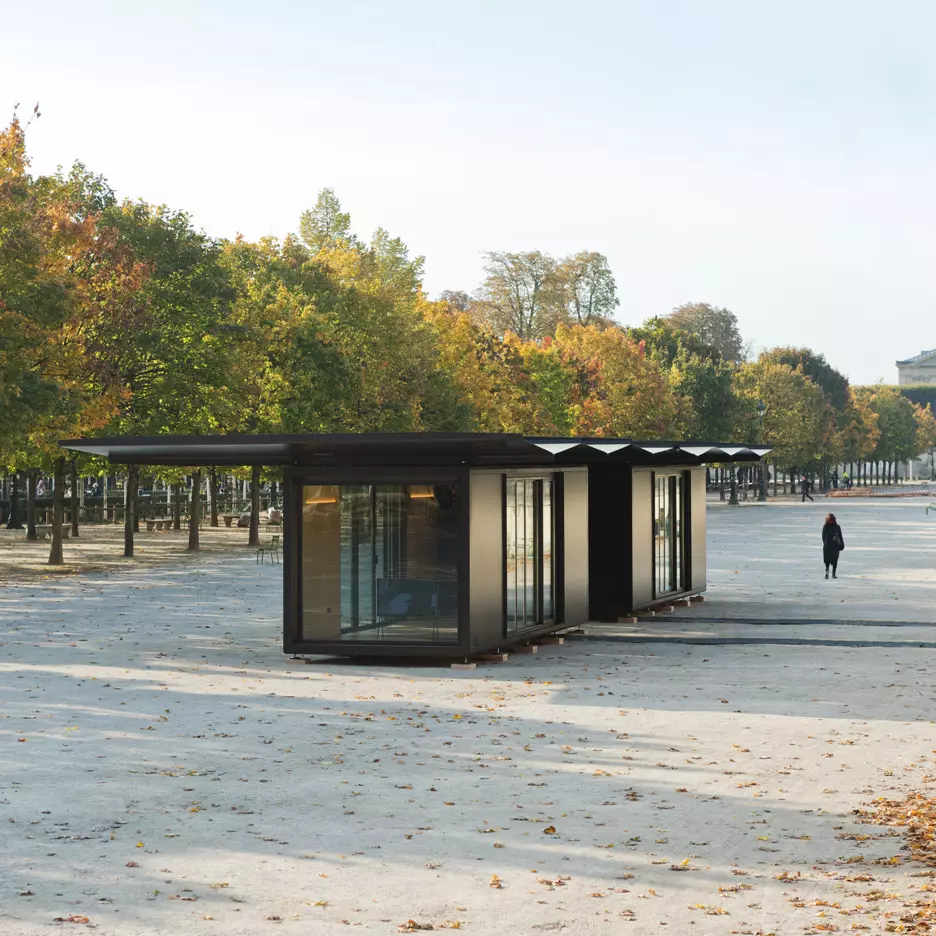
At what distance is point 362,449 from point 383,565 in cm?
168

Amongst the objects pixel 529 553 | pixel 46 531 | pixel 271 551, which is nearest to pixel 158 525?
pixel 46 531

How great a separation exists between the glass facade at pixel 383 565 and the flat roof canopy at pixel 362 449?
0.44m

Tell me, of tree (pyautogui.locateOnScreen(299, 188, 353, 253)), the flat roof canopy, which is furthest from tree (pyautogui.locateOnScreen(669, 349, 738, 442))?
the flat roof canopy

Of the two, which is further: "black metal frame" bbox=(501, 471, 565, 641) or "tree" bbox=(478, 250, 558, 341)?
"tree" bbox=(478, 250, 558, 341)

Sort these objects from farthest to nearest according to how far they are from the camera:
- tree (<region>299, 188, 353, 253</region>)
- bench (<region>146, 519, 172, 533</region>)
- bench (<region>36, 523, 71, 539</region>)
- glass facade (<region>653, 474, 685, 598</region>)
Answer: tree (<region>299, 188, 353, 253</region>), bench (<region>146, 519, 172, 533</region>), bench (<region>36, 523, 71, 539</region>), glass facade (<region>653, 474, 685, 598</region>)

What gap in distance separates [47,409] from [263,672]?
51.9 ft

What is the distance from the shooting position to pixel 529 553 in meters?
21.4

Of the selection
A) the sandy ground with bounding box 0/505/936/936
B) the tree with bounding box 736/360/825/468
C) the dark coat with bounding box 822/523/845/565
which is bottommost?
the sandy ground with bounding box 0/505/936/936

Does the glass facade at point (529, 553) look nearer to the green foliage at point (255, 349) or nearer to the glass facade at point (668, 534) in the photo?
the glass facade at point (668, 534)

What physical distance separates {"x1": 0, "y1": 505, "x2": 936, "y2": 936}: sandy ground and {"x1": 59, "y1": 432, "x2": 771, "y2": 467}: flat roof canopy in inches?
→ 109

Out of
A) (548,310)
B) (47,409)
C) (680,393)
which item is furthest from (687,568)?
(548,310)

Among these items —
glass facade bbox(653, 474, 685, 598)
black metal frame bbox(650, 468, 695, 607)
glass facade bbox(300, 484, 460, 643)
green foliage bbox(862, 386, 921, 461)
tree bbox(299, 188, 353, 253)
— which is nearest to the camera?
glass facade bbox(300, 484, 460, 643)

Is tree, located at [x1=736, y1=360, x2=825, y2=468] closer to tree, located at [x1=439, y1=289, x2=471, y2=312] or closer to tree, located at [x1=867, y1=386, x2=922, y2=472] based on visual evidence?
tree, located at [x1=439, y1=289, x2=471, y2=312]

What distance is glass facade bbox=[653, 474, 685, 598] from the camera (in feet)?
87.4
